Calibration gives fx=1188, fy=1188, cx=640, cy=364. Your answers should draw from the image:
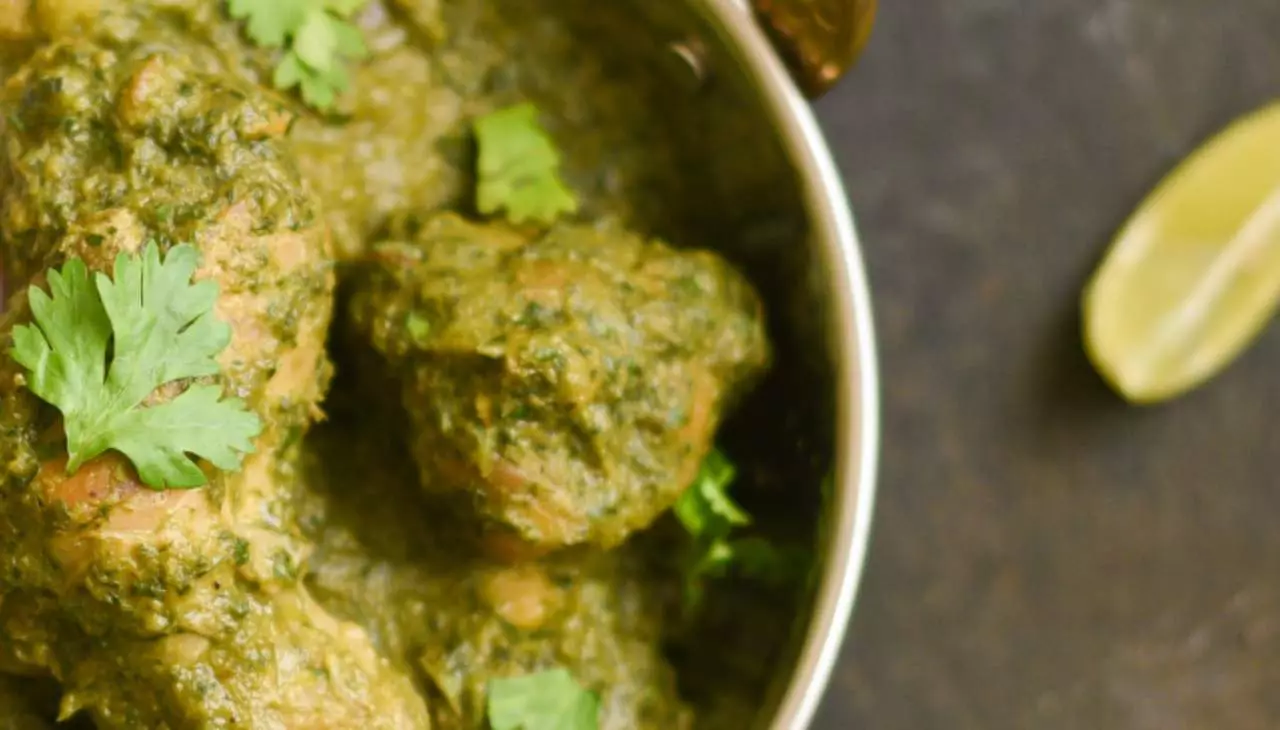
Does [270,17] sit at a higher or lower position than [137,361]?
higher

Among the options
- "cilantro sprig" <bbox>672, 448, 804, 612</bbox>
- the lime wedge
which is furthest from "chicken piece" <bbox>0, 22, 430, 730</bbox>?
the lime wedge

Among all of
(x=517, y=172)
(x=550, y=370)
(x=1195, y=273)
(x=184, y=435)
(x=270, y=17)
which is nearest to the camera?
(x=184, y=435)

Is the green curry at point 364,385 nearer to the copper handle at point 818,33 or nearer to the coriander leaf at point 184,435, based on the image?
the coriander leaf at point 184,435

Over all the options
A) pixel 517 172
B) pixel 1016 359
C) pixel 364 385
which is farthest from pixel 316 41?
pixel 1016 359

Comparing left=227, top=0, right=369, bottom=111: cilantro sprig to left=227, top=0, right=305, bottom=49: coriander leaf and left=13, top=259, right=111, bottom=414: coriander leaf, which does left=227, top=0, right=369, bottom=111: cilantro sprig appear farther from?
left=13, top=259, right=111, bottom=414: coriander leaf

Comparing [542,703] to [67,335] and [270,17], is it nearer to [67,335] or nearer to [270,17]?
[67,335]

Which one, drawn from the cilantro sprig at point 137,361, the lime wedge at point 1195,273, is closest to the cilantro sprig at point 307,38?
the cilantro sprig at point 137,361
